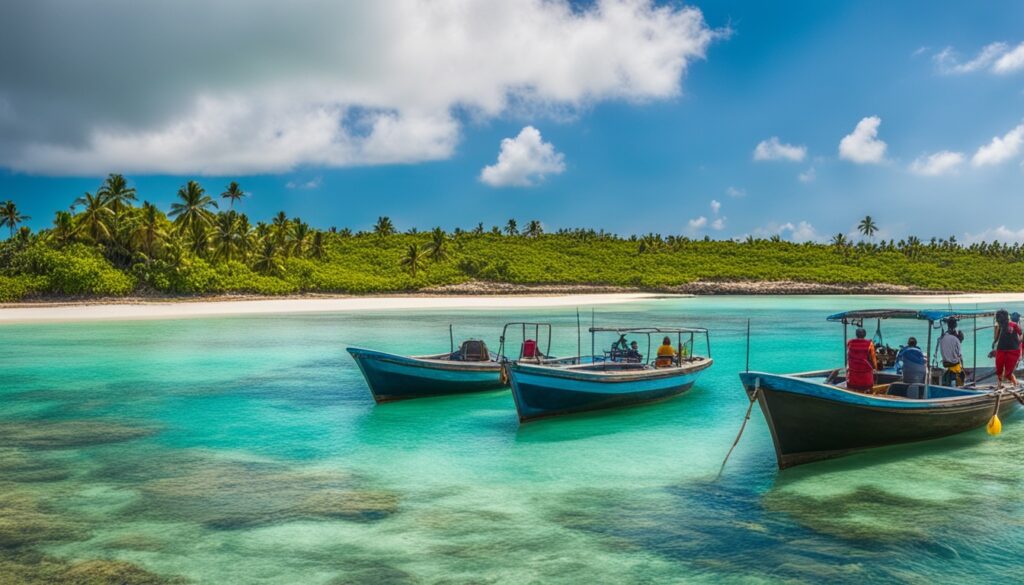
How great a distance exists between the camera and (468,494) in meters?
9.58

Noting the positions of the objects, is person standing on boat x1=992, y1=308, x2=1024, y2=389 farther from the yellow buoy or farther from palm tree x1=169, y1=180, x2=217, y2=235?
palm tree x1=169, y1=180, x2=217, y2=235

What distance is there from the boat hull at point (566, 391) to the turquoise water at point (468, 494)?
0.27 meters

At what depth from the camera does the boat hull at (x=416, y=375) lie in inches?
612

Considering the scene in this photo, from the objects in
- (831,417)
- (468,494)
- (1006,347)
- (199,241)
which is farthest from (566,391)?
(199,241)

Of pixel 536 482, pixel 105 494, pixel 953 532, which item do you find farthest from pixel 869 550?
pixel 105 494

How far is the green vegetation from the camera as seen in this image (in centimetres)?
5506

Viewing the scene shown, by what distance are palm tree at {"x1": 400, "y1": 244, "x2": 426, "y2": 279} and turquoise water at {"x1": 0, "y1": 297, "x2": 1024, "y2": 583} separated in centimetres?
5788

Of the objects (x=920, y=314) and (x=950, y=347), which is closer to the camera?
(x=920, y=314)

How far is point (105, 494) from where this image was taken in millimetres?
9438

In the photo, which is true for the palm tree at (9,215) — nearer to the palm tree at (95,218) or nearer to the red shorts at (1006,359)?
the palm tree at (95,218)

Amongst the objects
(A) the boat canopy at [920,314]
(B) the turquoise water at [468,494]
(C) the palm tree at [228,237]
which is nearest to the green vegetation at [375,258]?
(C) the palm tree at [228,237]

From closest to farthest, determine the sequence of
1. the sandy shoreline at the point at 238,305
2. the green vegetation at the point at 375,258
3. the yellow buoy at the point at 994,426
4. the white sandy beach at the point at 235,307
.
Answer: the yellow buoy at the point at 994,426 → the white sandy beach at the point at 235,307 → the sandy shoreline at the point at 238,305 → the green vegetation at the point at 375,258

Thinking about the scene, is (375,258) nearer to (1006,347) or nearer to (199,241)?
(199,241)

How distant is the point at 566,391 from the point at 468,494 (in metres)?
4.27
